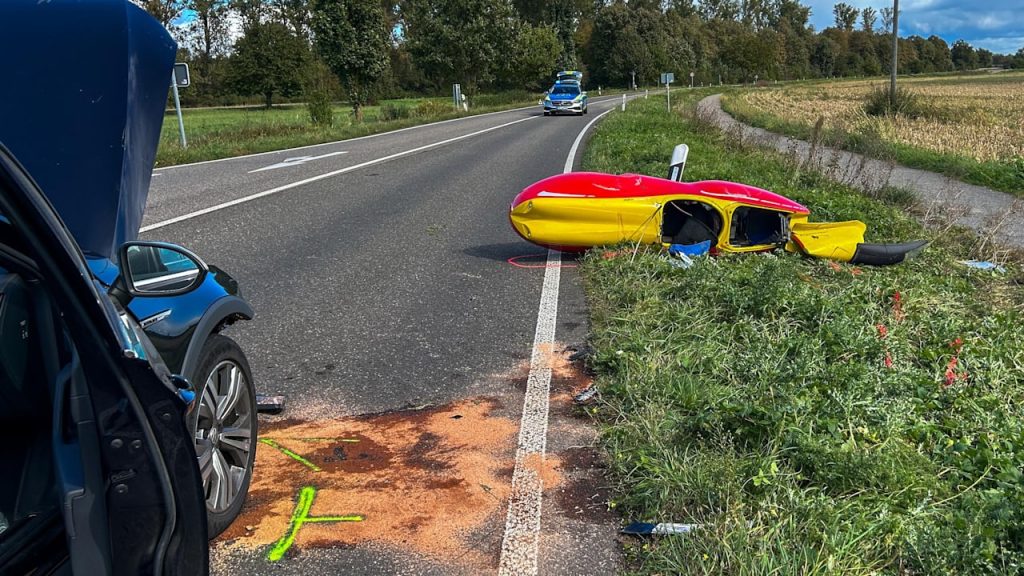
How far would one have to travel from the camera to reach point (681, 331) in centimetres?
461

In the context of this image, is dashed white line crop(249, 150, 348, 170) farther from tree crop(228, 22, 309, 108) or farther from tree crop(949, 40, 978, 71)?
tree crop(949, 40, 978, 71)

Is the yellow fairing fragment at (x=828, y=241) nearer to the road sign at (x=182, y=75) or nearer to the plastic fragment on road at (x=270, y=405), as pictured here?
the plastic fragment on road at (x=270, y=405)

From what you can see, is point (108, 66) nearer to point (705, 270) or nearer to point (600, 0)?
point (705, 270)

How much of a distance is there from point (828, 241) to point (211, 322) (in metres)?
5.34

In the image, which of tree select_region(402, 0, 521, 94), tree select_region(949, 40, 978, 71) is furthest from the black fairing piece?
tree select_region(949, 40, 978, 71)

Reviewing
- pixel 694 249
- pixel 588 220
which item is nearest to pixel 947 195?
pixel 694 249

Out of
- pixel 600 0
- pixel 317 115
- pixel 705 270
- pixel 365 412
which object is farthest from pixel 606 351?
pixel 600 0

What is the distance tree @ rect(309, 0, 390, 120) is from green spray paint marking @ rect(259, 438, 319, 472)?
95.8 feet

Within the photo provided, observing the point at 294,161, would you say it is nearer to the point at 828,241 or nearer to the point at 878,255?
the point at 828,241

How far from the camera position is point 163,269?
2.81 meters

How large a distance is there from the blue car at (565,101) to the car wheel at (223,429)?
3164cm

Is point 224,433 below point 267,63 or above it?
below

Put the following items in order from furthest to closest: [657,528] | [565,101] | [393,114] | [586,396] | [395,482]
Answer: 1. [565,101]
2. [393,114]
3. [586,396]
4. [395,482]
5. [657,528]

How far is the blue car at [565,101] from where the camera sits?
33500mm
